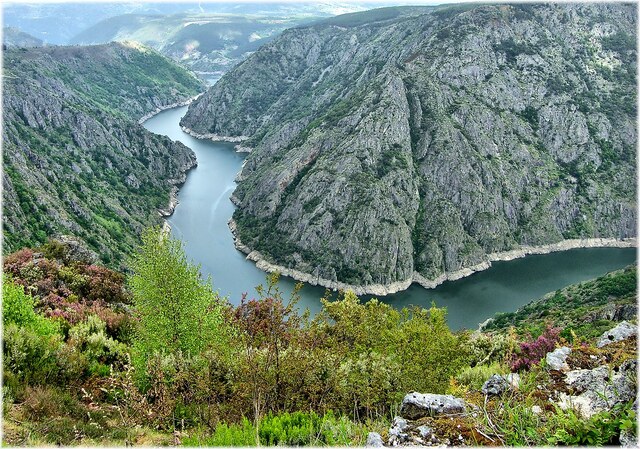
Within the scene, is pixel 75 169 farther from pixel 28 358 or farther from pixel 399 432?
pixel 399 432

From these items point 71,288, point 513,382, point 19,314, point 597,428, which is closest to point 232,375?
point 513,382

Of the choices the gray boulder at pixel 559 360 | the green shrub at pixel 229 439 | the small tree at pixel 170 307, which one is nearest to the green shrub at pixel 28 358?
A: the small tree at pixel 170 307

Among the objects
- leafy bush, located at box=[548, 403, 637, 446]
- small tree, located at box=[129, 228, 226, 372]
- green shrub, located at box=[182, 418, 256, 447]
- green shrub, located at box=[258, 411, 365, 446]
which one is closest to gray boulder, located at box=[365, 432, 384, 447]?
green shrub, located at box=[258, 411, 365, 446]

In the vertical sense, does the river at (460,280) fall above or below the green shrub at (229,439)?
below

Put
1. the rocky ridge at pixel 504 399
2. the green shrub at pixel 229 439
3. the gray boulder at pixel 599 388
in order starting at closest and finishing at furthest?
the gray boulder at pixel 599 388 < the rocky ridge at pixel 504 399 < the green shrub at pixel 229 439

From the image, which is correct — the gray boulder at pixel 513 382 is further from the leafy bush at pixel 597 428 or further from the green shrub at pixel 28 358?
the green shrub at pixel 28 358

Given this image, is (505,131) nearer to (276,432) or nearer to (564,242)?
(564,242)

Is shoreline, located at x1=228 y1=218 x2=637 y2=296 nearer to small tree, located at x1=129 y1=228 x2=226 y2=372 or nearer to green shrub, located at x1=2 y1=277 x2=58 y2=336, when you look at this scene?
small tree, located at x1=129 y1=228 x2=226 y2=372
